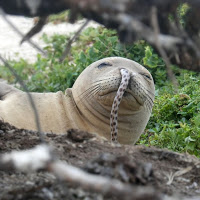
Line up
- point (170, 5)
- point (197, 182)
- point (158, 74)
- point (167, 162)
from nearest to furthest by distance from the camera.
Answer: point (170, 5)
point (197, 182)
point (167, 162)
point (158, 74)

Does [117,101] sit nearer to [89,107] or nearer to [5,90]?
[89,107]

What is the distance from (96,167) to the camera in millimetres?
2234

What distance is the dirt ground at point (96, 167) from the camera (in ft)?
7.34

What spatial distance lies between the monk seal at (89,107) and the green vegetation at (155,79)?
15.7 inches

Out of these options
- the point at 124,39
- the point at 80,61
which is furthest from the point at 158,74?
the point at 124,39

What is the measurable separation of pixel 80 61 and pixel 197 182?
4.69 metres

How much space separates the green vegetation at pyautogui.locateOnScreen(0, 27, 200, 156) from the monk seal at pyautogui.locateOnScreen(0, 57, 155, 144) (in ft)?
1.30

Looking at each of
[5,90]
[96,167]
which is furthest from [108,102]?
[96,167]

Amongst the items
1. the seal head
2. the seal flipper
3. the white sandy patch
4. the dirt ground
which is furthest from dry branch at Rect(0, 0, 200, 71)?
the white sandy patch

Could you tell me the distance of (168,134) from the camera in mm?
5570

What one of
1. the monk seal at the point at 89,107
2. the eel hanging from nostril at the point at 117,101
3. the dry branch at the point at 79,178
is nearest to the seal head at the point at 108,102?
the monk seal at the point at 89,107

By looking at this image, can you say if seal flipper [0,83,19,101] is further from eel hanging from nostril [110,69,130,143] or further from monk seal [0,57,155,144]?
eel hanging from nostril [110,69,130,143]

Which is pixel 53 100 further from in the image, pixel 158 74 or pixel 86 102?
pixel 158 74

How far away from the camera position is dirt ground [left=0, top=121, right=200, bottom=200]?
2.24 metres
